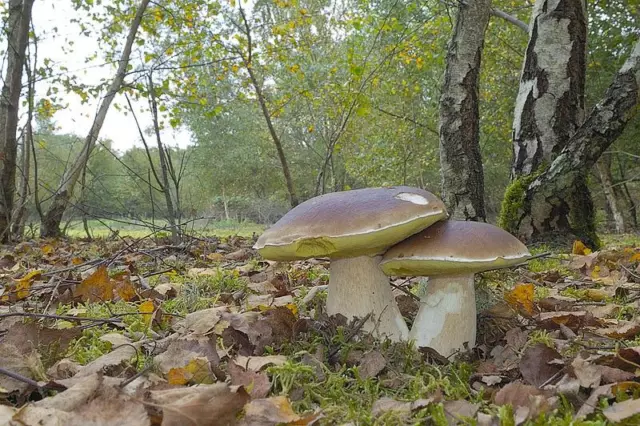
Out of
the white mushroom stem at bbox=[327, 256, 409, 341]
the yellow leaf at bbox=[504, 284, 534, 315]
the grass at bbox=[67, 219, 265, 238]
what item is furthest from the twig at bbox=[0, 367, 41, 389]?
the grass at bbox=[67, 219, 265, 238]

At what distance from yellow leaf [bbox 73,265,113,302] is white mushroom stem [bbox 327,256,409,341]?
1.41 metres

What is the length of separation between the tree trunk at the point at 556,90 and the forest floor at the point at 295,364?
72.7 inches

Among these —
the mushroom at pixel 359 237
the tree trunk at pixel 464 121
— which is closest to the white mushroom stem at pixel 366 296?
the mushroom at pixel 359 237

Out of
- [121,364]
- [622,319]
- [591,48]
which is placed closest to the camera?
[121,364]

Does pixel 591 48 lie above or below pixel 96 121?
above

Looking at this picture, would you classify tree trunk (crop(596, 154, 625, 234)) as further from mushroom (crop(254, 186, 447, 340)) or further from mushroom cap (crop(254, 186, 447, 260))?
mushroom cap (crop(254, 186, 447, 260))

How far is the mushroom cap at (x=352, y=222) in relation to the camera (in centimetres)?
149

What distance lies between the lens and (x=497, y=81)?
44.5 ft

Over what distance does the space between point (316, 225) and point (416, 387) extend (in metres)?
0.59

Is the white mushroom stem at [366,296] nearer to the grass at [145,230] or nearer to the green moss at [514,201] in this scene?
the grass at [145,230]

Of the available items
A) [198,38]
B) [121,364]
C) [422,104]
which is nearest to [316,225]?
[121,364]

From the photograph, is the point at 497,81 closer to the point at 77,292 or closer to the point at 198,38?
the point at 198,38

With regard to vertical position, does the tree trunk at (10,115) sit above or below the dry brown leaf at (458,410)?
above

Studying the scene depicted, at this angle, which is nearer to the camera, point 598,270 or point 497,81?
point 598,270
